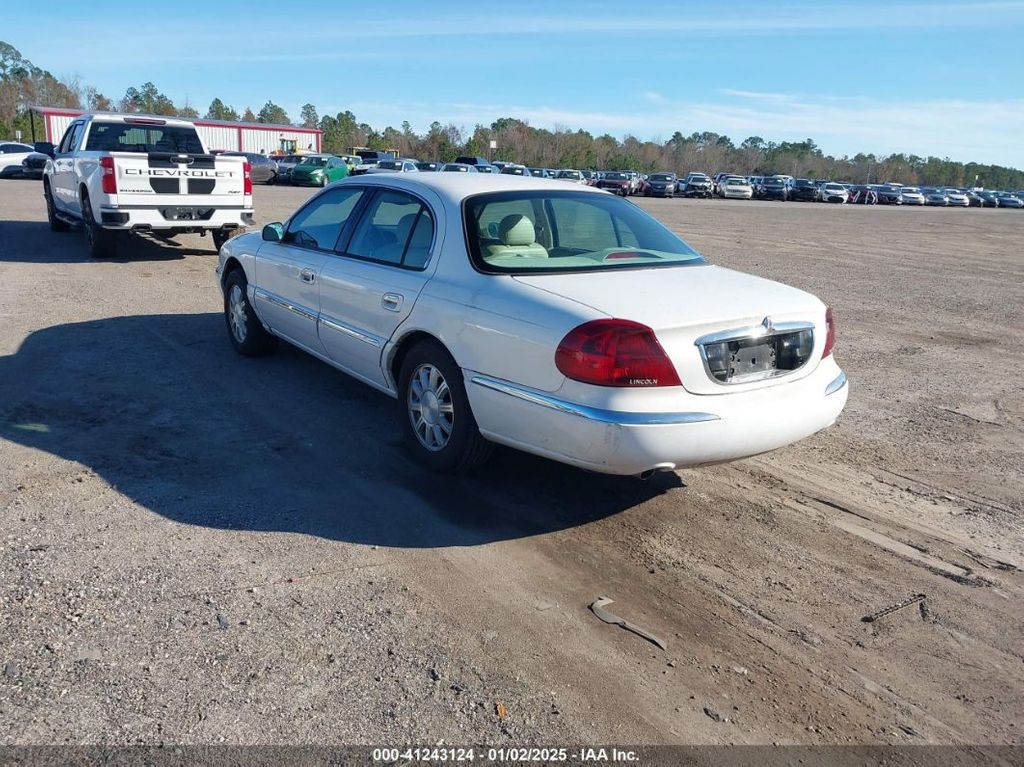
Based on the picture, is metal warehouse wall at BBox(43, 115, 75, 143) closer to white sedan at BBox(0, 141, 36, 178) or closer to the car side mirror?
white sedan at BBox(0, 141, 36, 178)

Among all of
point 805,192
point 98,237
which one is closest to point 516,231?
point 98,237

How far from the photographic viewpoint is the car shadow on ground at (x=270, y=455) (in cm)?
442

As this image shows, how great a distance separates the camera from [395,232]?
5.37 meters

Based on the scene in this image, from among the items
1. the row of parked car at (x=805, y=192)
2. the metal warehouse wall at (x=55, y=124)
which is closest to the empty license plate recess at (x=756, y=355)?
the row of parked car at (x=805, y=192)

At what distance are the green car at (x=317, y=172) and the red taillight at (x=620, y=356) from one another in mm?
38082

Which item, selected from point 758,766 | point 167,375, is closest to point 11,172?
point 167,375

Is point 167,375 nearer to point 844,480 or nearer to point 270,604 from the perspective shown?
point 270,604

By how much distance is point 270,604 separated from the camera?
11.8 feet

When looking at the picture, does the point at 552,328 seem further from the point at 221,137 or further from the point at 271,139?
the point at 271,139

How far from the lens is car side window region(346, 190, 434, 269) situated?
16.7 feet

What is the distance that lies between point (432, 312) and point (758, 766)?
2.82m

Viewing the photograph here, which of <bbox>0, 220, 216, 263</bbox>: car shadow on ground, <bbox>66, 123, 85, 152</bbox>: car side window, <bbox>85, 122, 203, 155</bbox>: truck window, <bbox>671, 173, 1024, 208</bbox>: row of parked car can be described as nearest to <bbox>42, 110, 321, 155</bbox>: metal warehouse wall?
<bbox>671, 173, 1024, 208</bbox>: row of parked car

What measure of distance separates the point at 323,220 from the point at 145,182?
6687 mm

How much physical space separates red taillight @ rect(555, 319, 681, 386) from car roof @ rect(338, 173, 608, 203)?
4.99 feet
